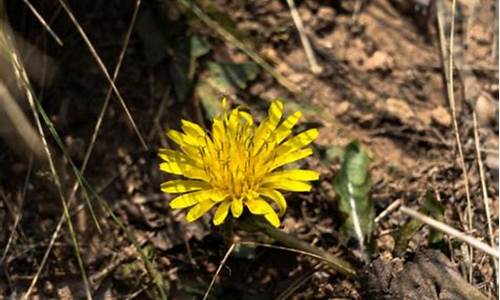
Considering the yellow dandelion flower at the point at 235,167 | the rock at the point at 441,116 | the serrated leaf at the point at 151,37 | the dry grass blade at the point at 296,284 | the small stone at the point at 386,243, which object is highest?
the serrated leaf at the point at 151,37

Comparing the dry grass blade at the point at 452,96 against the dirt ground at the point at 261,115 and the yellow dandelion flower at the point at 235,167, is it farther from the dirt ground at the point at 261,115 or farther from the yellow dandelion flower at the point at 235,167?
the yellow dandelion flower at the point at 235,167

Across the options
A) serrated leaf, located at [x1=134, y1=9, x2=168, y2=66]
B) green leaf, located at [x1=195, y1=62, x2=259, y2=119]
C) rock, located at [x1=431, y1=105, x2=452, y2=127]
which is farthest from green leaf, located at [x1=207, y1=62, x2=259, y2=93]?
rock, located at [x1=431, y1=105, x2=452, y2=127]

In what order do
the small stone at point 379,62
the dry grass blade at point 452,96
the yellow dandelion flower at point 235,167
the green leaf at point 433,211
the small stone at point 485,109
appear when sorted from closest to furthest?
the yellow dandelion flower at point 235,167 → the green leaf at point 433,211 → the dry grass blade at point 452,96 → the small stone at point 485,109 → the small stone at point 379,62

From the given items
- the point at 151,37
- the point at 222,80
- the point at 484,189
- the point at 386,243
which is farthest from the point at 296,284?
the point at 151,37

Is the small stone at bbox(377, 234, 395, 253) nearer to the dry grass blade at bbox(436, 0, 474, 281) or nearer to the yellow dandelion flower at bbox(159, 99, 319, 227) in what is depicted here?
the dry grass blade at bbox(436, 0, 474, 281)

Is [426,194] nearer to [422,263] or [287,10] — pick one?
[422,263]

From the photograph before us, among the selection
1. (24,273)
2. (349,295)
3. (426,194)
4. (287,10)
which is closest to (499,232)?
(426,194)

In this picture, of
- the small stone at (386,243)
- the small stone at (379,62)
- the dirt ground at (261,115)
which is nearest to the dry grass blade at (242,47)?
the dirt ground at (261,115)
